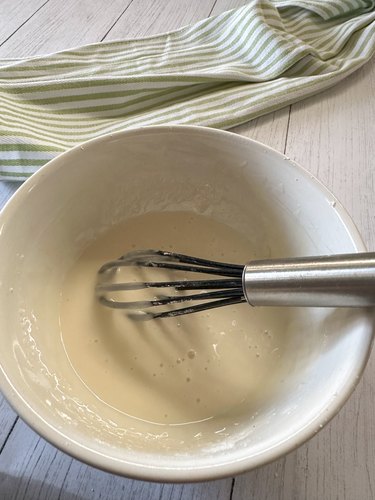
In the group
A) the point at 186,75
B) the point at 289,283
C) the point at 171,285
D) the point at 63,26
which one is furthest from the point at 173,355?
the point at 63,26

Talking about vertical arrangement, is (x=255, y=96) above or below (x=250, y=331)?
above

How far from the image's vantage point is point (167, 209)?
2.07 ft

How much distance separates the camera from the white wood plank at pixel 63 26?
0.86 meters

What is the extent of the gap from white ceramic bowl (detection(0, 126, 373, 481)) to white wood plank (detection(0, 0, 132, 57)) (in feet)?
1.48

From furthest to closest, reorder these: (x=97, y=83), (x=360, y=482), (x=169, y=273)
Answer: (x=97, y=83)
(x=169, y=273)
(x=360, y=482)

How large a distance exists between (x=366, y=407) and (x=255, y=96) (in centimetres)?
50

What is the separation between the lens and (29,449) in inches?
18.4

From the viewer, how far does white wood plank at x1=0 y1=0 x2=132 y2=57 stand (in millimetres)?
860

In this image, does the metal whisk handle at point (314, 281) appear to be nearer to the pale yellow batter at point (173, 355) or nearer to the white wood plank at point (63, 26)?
the pale yellow batter at point (173, 355)

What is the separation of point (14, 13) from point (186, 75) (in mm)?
432

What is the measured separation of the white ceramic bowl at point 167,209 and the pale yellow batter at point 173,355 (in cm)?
2

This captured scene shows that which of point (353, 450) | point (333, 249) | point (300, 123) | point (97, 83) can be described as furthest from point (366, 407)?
point (97, 83)

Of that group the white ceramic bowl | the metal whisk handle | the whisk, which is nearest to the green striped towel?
the white ceramic bowl

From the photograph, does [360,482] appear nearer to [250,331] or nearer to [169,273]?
[250,331]
